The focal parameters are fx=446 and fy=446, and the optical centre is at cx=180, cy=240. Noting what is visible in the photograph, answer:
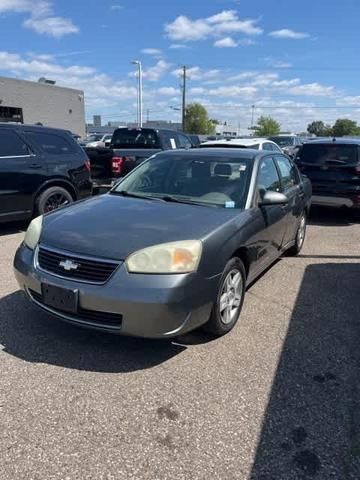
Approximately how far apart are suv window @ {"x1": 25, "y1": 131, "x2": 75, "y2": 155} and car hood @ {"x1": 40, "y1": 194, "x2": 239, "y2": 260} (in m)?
3.85

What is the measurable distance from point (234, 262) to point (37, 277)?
161 centimetres

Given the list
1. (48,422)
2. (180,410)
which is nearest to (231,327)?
(180,410)

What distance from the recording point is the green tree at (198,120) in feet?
301

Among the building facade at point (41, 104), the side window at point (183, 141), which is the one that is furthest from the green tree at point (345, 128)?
the side window at point (183, 141)

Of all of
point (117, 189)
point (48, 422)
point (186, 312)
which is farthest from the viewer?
point (117, 189)

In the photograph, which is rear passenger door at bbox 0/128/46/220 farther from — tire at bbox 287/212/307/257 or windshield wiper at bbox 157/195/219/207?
tire at bbox 287/212/307/257

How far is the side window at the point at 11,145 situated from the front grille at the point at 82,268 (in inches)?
173

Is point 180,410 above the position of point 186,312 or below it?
below

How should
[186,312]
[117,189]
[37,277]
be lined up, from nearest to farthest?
[186,312] < [37,277] < [117,189]

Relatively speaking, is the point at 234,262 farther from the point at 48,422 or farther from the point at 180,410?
the point at 48,422

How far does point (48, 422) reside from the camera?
2.69m

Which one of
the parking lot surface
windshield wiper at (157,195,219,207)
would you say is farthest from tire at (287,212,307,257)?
windshield wiper at (157,195,219,207)

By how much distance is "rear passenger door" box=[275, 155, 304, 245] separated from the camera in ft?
18.1

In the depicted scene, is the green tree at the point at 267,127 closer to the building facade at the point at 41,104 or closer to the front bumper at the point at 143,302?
the building facade at the point at 41,104
